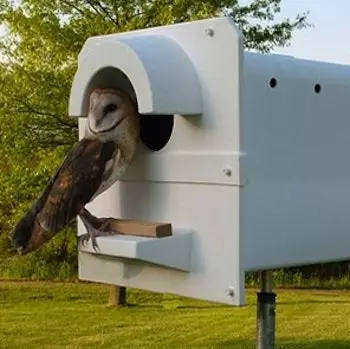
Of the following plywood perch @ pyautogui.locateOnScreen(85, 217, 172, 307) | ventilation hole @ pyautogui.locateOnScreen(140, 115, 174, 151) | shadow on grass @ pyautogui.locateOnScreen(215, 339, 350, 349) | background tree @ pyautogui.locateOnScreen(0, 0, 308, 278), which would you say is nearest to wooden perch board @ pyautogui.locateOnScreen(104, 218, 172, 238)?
plywood perch @ pyautogui.locateOnScreen(85, 217, 172, 307)

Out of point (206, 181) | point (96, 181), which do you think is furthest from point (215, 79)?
point (96, 181)

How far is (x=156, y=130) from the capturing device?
2992mm

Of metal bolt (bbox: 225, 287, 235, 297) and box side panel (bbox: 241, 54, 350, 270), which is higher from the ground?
box side panel (bbox: 241, 54, 350, 270)

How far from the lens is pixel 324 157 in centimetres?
279

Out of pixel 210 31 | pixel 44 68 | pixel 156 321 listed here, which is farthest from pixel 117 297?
pixel 210 31

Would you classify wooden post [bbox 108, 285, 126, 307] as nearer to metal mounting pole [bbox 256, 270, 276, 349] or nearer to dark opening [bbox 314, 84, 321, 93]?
metal mounting pole [bbox 256, 270, 276, 349]

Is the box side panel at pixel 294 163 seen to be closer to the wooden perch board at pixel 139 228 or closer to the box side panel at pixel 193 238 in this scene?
the box side panel at pixel 193 238

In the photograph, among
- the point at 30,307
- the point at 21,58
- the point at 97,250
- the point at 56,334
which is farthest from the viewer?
the point at 21,58

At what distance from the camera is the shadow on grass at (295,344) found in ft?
20.4

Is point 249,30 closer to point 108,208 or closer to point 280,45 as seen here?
point 280,45

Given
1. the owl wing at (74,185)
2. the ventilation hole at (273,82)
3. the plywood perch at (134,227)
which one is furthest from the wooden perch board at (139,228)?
the ventilation hole at (273,82)

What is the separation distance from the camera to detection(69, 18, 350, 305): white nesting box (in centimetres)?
244

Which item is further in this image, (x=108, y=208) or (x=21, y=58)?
(x=21, y=58)

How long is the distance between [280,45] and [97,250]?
7.27 m
